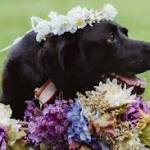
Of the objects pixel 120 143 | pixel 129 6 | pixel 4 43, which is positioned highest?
pixel 129 6

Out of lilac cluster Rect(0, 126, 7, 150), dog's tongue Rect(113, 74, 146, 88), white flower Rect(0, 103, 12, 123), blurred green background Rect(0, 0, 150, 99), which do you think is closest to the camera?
lilac cluster Rect(0, 126, 7, 150)

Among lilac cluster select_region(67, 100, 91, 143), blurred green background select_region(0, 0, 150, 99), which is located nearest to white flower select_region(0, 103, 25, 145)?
lilac cluster select_region(67, 100, 91, 143)

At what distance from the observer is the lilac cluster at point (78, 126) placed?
3.61m

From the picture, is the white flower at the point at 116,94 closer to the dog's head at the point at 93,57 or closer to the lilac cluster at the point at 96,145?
the lilac cluster at the point at 96,145

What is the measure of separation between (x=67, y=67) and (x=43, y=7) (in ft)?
22.4

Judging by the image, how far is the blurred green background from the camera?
9.06 meters

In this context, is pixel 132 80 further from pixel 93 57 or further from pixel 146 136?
pixel 146 136

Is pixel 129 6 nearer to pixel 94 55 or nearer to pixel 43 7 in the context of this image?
pixel 43 7

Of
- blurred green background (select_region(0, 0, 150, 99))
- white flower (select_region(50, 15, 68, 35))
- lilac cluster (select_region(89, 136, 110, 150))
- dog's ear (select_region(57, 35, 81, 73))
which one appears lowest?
lilac cluster (select_region(89, 136, 110, 150))

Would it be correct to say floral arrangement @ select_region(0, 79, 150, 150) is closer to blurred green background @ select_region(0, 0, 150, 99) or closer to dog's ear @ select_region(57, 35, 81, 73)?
dog's ear @ select_region(57, 35, 81, 73)

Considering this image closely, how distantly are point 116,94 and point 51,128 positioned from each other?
0.35 meters

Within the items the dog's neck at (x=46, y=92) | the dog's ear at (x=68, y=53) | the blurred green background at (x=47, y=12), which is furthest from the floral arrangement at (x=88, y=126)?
the blurred green background at (x=47, y=12)

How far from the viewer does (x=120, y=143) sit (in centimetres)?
365

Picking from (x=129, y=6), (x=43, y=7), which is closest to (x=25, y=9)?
(x=43, y=7)
